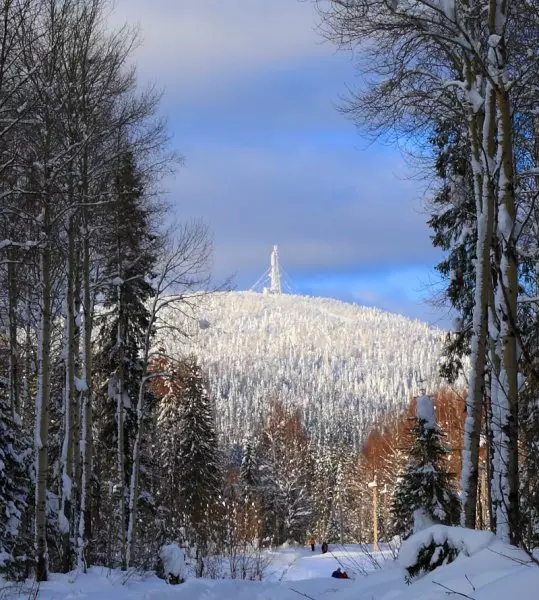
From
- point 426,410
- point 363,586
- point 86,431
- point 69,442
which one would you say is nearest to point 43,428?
point 69,442

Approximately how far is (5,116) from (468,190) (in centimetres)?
736

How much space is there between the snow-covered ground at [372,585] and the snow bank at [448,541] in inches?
1.2

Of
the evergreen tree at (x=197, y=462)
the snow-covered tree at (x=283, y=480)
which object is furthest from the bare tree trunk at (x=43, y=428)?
the snow-covered tree at (x=283, y=480)

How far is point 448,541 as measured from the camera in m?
5.16

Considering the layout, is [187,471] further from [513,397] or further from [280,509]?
[513,397]

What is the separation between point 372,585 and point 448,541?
1.10m

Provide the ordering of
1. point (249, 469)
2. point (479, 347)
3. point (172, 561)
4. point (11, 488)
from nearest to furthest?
point (479, 347), point (172, 561), point (11, 488), point (249, 469)

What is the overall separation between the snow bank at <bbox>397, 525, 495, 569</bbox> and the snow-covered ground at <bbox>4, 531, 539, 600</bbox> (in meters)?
0.03

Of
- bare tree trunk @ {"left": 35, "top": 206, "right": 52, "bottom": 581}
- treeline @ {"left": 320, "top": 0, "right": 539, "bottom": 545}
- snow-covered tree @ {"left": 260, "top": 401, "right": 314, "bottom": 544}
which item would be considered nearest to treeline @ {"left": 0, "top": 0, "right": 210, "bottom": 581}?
bare tree trunk @ {"left": 35, "top": 206, "right": 52, "bottom": 581}

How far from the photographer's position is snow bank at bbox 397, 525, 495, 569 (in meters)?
4.70

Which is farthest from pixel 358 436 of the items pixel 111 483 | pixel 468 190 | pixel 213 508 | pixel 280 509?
pixel 468 190

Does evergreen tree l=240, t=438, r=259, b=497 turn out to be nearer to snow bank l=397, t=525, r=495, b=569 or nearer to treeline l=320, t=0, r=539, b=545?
treeline l=320, t=0, r=539, b=545

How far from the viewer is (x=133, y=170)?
12836 millimetres

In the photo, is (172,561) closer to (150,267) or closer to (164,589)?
(164,589)
